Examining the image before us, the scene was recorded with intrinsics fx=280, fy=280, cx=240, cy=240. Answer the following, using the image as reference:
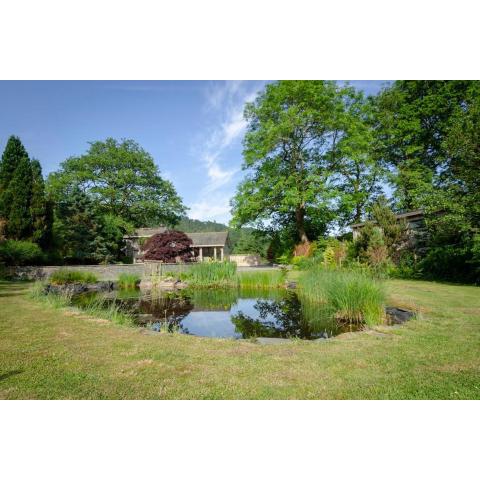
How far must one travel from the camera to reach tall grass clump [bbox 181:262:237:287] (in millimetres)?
10594

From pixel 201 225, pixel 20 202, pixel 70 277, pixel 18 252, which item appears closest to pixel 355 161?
pixel 70 277

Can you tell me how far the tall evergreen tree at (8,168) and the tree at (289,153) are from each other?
11771 mm

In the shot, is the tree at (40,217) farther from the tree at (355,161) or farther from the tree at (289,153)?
the tree at (355,161)

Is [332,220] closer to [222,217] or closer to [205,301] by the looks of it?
[222,217]

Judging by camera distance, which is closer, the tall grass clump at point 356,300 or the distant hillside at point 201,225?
the tall grass clump at point 356,300

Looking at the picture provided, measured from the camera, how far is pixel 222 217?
19.8 metres

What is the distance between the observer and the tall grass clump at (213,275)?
1059cm

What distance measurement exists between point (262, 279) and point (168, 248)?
17.9 feet

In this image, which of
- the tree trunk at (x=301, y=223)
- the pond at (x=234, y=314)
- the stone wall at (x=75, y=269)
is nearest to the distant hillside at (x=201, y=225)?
the tree trunk at (x=301, y=223)

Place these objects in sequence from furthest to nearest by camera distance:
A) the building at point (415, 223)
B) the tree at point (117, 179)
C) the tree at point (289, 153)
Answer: the tree at point (117, 179)
the tree at point (289, 153)
the building at point (415, 223)

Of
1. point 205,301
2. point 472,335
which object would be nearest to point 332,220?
point 205,301

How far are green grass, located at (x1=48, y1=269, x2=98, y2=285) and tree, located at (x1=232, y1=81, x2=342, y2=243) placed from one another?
383 inches

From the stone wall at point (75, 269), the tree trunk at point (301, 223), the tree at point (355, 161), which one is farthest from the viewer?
the tree trunk at point (301, 223)
